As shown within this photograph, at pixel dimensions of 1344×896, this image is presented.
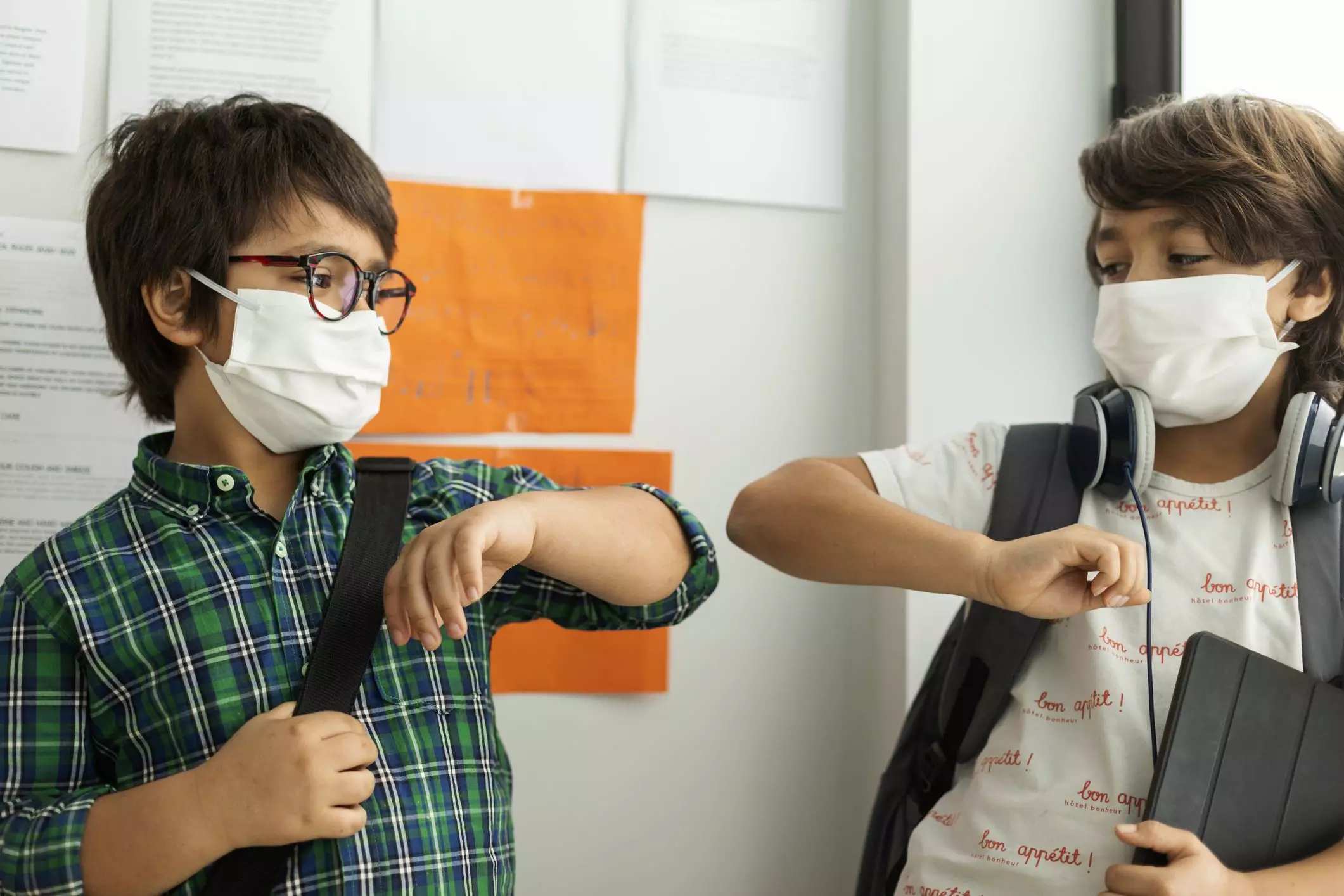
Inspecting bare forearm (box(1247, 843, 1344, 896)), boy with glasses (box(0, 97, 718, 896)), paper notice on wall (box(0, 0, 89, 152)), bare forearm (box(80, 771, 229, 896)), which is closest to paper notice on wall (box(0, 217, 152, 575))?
paper notice on wall (box(0, 0, 89, 152))

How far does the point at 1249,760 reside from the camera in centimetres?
91

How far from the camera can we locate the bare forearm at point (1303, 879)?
2.87ft

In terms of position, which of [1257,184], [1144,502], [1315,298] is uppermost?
[1257,184]

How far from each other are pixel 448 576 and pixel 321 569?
0.73ft

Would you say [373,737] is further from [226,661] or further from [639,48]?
[639,48]

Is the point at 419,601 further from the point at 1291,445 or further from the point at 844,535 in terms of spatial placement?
the point at 1291,445

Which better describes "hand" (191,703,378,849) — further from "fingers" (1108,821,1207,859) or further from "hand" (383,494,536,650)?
"fingers" (1108,821,1207,859)

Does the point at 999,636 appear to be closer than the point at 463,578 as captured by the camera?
No

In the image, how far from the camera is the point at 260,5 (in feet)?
4.64

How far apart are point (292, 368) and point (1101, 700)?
83 centimetres

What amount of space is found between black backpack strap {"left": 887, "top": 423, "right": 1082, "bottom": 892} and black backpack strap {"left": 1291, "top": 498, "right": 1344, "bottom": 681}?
0.21 m

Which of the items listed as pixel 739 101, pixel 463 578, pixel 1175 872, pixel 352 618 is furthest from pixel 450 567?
pixel 739 101

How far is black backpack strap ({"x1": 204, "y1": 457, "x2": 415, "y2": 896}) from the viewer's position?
0.88 m

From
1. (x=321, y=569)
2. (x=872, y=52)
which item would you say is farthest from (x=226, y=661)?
(x=872, y=52)
